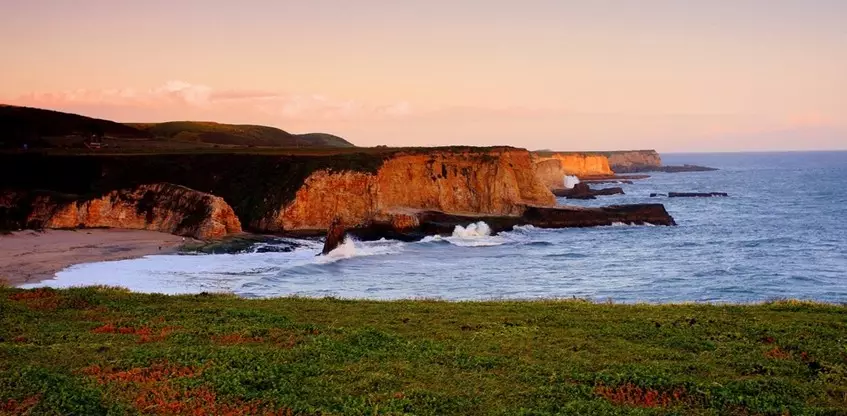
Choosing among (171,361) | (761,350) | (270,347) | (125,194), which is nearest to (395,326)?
(270,347)

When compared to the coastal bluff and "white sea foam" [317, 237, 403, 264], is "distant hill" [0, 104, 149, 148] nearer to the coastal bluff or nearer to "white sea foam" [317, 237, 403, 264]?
the coastal bluff

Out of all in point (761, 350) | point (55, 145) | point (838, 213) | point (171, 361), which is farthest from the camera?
point (838, 213)

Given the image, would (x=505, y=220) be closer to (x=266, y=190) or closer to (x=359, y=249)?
(x=359, y=249)

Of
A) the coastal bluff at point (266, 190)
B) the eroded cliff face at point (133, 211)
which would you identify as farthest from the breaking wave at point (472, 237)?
the eroded cliff face at point (133, 211)

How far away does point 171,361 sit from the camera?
13.0 meters

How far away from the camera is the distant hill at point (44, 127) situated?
75994 mm

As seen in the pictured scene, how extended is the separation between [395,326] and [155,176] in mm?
50669

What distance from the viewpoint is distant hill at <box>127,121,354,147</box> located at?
385ft

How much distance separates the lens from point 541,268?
4338 cm

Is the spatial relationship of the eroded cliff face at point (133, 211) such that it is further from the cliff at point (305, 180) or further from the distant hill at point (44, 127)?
the distant hill at point (44, 127)

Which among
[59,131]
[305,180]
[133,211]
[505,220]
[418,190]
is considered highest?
[59,131]

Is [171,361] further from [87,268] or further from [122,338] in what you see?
[87,268]

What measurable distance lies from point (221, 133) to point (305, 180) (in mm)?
74815

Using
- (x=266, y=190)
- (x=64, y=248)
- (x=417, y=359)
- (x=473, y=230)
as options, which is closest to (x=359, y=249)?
(x=266, y=190)
